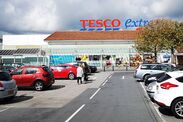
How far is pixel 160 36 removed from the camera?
140ft

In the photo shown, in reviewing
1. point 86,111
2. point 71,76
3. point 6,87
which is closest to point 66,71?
point 71,76

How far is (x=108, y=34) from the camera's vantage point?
66.1m

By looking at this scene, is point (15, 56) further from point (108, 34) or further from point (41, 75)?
point (41, 75)

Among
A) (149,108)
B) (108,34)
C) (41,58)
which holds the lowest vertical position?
(149,108)

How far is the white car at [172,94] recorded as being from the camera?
36.4ft

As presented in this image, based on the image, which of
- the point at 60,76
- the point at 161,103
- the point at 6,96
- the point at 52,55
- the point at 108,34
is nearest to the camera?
the point at 161,103

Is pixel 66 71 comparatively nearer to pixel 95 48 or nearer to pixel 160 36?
pixel 160 36

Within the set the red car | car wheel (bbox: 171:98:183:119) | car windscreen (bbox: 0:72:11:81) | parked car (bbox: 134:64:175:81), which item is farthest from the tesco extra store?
car wheel (bbox: 171:98:183:119)

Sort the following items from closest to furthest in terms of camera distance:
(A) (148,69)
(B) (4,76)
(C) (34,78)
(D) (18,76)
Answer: (B) (4,76), (C) (34,78), (D) (18,76), (A) (148,69)

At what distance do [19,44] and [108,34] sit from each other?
1837 centimetres

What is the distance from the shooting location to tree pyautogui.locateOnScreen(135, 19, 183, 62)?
135ft

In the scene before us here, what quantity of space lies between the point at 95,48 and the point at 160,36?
1341 cm

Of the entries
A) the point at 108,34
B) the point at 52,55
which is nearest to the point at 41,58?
the point at 52,55

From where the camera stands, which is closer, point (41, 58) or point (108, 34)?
point (41, 58)
